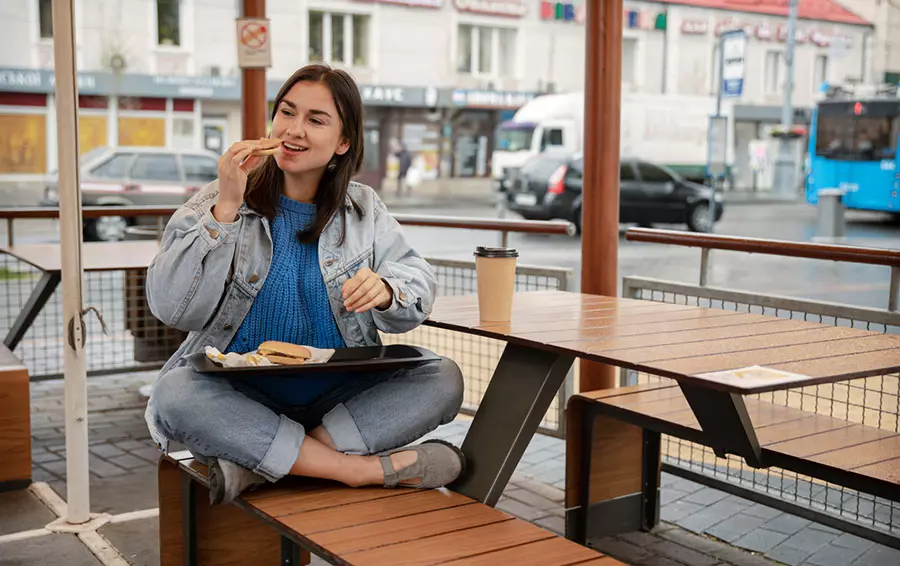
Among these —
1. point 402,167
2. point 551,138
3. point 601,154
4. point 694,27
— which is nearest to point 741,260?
point 551,138

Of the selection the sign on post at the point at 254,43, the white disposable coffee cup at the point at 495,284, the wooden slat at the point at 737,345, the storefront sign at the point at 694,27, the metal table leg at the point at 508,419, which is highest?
the storefront sign at the point at 694,27

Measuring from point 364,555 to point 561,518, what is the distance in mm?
1626

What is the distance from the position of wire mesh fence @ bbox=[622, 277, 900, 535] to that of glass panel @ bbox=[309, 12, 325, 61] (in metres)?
22.7

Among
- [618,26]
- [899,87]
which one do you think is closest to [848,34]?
[899,87]

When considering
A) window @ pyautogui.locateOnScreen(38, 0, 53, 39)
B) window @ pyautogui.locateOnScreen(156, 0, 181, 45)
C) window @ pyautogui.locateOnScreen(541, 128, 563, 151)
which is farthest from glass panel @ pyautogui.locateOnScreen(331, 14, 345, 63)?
window @ pyautogui.locateOnScreen(38, 0, 53, 39)

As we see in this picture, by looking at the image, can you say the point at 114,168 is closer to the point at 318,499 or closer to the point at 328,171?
the point at 328,171

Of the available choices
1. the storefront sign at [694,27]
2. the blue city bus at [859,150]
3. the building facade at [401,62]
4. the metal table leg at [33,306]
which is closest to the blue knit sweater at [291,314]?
the metal table leg at [33,306]

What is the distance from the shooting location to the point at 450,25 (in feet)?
87.9

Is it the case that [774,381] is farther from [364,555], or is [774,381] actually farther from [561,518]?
[561,518]

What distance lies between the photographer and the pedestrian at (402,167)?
2655 centimetres

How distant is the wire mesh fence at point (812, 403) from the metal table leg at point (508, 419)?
3.32 ft

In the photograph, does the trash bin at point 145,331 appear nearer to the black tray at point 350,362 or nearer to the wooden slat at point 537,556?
the black tray at point 350,362

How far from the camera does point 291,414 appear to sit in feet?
7.41

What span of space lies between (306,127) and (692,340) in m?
1.00
